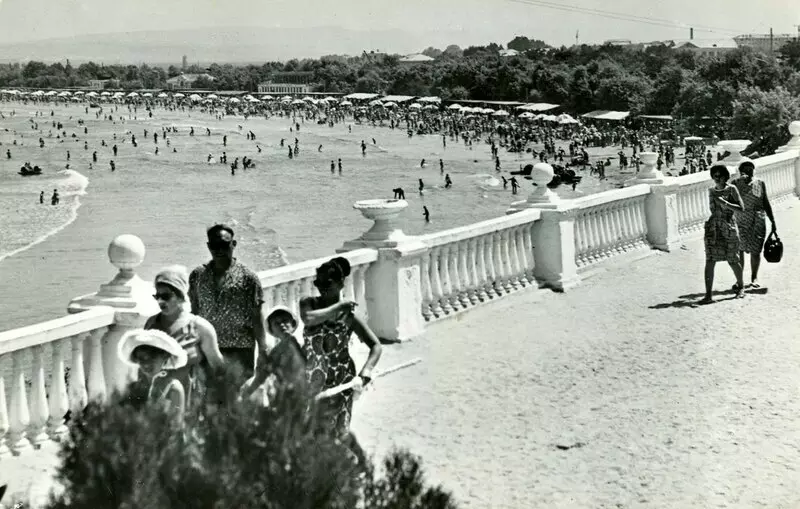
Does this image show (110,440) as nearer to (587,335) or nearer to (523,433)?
(523,433)

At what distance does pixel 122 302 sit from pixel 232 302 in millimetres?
1166

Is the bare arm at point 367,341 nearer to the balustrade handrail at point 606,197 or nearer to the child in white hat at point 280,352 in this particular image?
the child in white hat at point 280,352

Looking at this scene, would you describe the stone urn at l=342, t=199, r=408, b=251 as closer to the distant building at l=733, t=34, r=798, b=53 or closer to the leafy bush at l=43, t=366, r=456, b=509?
the leafy bush at l=43, t=366, r=456, b=509

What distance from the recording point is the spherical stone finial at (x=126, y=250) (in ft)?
20.7

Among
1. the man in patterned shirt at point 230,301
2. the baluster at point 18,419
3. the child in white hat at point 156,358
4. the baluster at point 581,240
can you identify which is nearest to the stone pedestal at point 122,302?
the baluster at point 18,419

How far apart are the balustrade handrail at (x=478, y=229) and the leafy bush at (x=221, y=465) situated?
20.2 feet

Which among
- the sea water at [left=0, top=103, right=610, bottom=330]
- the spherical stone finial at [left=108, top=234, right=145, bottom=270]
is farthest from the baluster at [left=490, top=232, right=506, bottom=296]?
the sea water at [left=0, top=103, right=610, bottom=330]

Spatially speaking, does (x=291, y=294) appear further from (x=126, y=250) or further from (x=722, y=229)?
(x=722, y=229)

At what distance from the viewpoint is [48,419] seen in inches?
252

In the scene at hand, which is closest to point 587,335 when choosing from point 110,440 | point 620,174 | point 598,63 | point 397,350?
point 397,350

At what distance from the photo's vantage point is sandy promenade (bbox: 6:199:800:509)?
5.89 meters

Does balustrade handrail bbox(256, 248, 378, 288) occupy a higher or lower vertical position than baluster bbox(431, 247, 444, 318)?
higher

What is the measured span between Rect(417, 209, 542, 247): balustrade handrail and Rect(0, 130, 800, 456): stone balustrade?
0.01m

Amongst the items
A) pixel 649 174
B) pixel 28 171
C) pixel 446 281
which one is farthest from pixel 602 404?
pixel 28 171
